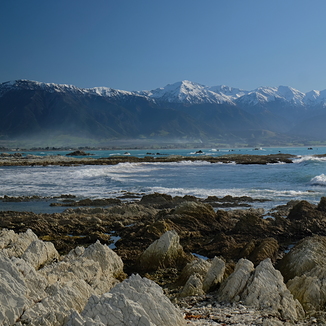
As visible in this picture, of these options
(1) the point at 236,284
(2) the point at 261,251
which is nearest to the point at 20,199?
(2) the point at 261,251

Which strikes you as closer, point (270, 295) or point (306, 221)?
point (270, 295)

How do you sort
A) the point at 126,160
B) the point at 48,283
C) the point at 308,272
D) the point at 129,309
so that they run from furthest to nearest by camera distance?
1. the point at 126,160
2. the point at 308,272
3. the point at 48,283
4. the point at 129,309

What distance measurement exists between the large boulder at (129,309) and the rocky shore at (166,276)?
0.02 meters

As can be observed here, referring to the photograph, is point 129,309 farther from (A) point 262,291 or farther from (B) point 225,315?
(A) point 262,291

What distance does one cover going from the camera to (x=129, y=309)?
5.77 metres

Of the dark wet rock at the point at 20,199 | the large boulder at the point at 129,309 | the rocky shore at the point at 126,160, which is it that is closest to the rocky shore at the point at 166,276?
the large boulder at the point at 129,309

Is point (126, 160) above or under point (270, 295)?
under

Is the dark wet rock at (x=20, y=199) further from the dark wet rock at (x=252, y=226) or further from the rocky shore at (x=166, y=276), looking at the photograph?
the dark wet rock at (x=252, y=226)

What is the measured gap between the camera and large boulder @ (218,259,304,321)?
23.7 ft

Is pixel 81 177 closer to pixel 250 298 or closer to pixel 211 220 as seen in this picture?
pixel 211 220

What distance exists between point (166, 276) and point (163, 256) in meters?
0.85

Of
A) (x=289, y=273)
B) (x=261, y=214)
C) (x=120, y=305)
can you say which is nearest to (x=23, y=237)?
(x=120, y=305)

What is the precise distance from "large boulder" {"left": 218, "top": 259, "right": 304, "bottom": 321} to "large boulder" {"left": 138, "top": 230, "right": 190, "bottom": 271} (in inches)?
121

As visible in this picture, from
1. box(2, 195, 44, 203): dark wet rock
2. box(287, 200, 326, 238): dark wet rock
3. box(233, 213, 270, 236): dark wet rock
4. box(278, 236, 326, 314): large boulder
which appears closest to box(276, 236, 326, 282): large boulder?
box(278, 236, 326, 314): large boulder
